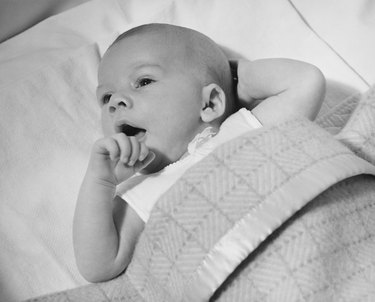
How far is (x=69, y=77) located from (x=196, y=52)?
349 millimetres

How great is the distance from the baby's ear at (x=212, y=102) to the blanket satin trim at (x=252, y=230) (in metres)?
0.33

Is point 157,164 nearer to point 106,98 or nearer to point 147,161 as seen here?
point 147,161

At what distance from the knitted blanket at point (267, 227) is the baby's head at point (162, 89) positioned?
8.6 inches

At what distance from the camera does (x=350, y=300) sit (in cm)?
80

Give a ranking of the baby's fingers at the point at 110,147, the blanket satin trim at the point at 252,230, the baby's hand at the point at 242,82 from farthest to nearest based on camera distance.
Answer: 1. the baby's hand at the point at 242,82
2. the baby's fingers at the point at 110,147
3. the blanket satin trim at the point at 252,230

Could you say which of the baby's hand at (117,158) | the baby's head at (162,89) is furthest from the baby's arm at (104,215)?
the baby's head at (162,89)

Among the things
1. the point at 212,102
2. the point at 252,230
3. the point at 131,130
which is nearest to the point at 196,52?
the point at 212,102

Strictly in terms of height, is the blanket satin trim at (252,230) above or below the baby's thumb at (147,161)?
above

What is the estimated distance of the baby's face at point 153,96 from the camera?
3.51 feet

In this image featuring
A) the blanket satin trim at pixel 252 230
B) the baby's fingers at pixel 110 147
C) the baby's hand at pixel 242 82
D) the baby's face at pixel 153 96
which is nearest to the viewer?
the blanket satin trim at pixel 252 230

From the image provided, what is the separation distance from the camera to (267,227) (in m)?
0.79

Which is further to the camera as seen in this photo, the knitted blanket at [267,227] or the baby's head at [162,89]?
the baby's head at [162,89]

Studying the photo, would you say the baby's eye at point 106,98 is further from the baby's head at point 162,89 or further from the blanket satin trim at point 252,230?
the blanket satin trim at point 252,230

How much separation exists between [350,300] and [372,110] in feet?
1.31
